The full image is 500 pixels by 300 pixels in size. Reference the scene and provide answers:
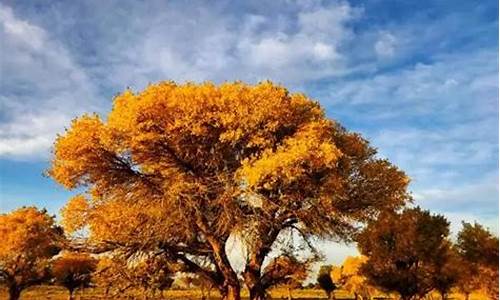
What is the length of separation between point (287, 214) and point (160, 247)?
6647 mm

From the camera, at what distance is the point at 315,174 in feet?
94.2

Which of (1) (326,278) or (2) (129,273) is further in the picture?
(1) (326,278)

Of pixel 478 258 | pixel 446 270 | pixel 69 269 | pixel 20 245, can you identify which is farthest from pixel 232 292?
pixel 69 269

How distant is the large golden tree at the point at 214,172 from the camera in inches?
1111

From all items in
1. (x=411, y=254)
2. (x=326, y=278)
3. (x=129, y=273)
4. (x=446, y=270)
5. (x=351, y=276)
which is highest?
(x=326, y=278)

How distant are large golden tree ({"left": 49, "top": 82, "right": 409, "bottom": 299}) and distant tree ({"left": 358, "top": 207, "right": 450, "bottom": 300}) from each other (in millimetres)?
21107

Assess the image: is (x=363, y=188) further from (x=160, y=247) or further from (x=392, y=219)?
(x=392, y=219)

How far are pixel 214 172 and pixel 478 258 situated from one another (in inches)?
871

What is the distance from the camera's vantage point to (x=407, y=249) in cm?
5084

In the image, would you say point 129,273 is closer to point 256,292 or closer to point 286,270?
point 256,292

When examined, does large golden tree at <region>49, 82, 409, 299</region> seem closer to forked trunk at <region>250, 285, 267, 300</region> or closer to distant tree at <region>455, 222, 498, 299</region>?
forked trunk at <region>250, 285, 267, 300</region>

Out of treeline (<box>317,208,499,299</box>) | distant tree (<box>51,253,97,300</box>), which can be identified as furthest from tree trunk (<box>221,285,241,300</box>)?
distant tree (<box>51,253,97,300</box>)

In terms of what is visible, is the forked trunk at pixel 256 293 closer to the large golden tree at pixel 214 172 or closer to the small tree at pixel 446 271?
the large golden tree at pixel 214 172

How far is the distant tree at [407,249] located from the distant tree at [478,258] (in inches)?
192
